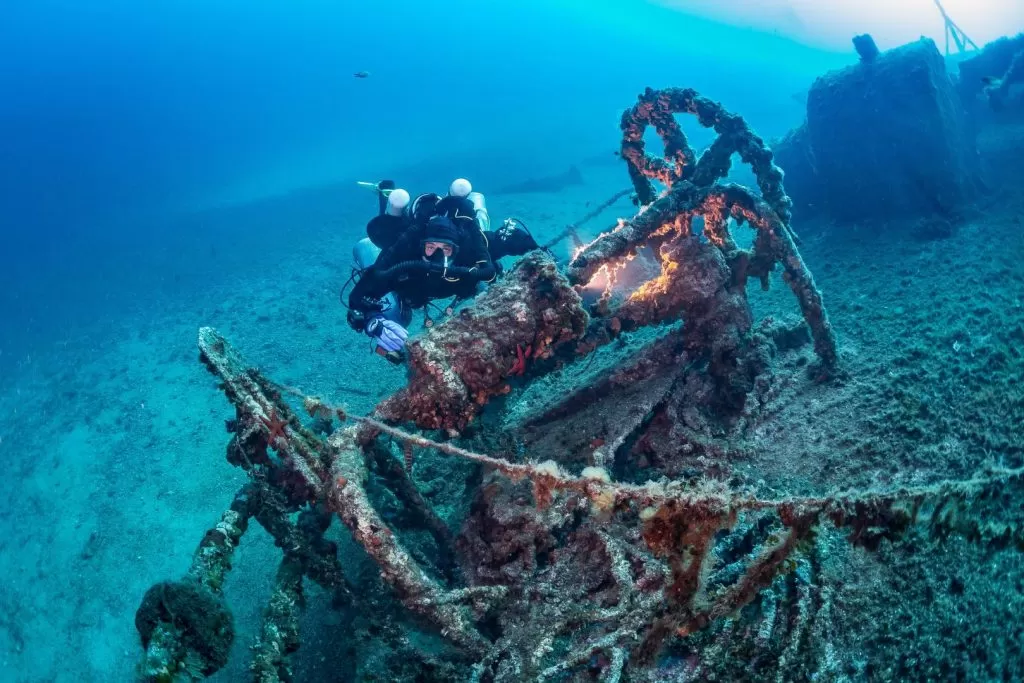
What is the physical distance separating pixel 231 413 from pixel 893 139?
531 inches

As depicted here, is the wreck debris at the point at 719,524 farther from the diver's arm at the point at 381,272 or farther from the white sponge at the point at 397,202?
the white sponge at the point at 397,202

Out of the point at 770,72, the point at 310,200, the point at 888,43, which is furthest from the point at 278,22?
the point at 888,43

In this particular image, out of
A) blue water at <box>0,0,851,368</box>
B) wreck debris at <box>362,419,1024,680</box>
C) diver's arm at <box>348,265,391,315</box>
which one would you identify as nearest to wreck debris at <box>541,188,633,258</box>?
diver's arm at <box>348,265,391,315</box>

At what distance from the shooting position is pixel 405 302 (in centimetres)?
529

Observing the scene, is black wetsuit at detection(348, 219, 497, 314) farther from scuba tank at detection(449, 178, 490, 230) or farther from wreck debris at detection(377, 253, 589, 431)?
wreck debris at detection(377, 253, 589, 431)

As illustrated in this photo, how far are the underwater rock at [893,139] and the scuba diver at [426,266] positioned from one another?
7809mm

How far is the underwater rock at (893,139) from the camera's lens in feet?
27.9

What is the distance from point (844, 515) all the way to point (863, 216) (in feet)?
32.7

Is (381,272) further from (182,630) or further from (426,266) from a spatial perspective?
(182,630)

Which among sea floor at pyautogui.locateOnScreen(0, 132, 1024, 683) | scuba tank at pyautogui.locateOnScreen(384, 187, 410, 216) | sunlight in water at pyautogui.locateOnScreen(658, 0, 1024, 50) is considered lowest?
sea floor at pyautogui.locateOnScreen(0, 132, 1024, 683)

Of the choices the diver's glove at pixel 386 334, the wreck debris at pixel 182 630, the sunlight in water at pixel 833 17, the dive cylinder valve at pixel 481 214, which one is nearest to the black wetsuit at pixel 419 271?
the diver's glove at pixel 386 334

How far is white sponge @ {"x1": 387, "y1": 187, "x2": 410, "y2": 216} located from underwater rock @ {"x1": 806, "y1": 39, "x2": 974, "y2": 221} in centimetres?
863

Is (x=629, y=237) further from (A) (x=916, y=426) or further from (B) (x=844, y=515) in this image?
(B) (x=844, y=515)

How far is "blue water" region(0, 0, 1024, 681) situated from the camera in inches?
299
